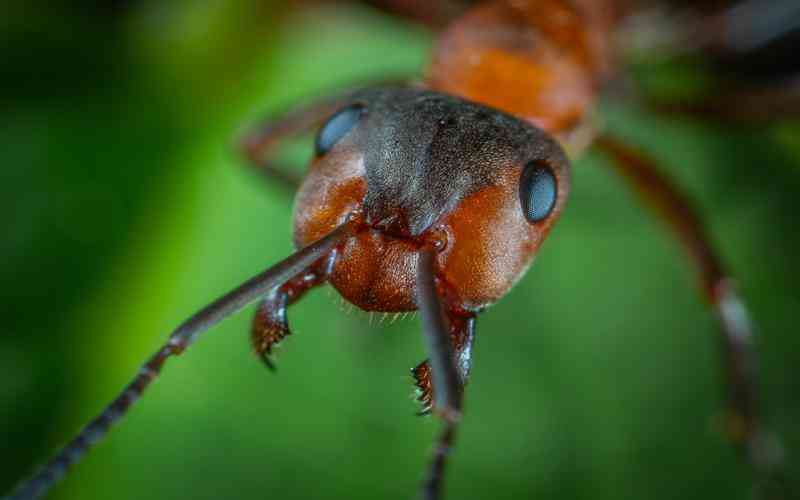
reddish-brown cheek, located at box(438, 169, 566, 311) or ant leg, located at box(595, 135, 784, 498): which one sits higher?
ant leg, located at box(595, 135, 784, 498)

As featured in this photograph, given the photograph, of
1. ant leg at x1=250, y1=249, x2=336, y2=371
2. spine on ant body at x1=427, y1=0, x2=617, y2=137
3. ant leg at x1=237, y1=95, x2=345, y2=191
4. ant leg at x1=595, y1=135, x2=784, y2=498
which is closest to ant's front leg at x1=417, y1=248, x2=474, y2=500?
ant leg at x1=250, y1=249, x2=336, y2=371

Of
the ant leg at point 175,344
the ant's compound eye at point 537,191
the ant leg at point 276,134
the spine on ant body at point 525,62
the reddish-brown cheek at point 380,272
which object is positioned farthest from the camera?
the ant leg at point 276,134

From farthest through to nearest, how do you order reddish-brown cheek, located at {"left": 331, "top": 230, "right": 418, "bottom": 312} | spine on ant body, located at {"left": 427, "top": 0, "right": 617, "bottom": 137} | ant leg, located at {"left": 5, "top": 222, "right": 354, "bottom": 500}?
spine on ant body, located at {"left": 427, "top": 0, "right": 617, "bottom": 137} < reddish-brown cheek, located at {"left": 331, "top": 230, "right": 418, "bottom": 312} < ant leg, located at {"left": 5, "top": 222, "right": 354, "bottom": 500}

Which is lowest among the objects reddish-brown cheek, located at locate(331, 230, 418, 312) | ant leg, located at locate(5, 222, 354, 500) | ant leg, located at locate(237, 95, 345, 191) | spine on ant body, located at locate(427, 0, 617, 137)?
ant leg, located at locate(5, 222, 354, 500)

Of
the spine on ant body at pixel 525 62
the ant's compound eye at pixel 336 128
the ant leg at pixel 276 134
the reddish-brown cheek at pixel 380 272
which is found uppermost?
the spine on ant body at pixel 525 62

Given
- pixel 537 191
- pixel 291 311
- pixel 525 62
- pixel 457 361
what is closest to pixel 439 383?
pixel 457 361

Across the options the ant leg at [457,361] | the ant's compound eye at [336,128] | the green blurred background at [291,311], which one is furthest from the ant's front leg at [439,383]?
the green blurred background at [291,311]

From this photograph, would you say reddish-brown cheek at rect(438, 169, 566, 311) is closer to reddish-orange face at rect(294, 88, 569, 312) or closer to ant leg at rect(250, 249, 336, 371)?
reddish-orange face at rect(294, 88, 569, 312)

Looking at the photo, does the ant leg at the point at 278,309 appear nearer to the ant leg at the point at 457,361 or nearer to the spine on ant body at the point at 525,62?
the ant leg at the point at 457,361

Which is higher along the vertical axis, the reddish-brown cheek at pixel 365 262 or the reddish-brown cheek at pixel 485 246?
the reddish-brown cheek at pixel 485 246
